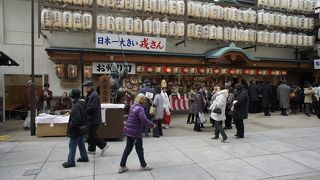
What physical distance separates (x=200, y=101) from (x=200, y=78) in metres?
5.97

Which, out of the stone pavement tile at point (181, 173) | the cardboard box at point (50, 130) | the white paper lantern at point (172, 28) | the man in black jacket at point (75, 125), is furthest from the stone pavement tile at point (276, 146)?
the white paper lantern at point (172, 28)

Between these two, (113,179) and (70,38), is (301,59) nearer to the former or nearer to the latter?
(70,38)

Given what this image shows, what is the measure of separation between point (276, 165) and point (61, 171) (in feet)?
16.7

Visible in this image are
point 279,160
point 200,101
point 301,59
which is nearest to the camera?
point 279,160

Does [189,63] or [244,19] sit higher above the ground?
[244,19]

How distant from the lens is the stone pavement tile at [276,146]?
8014mm

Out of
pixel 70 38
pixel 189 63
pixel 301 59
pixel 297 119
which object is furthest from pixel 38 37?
pixel 301 59

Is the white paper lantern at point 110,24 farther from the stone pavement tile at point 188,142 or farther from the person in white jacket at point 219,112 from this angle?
the person in white jacket at point 219,112

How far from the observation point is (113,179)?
5762 mm

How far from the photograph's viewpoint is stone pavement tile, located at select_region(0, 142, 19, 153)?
806 centimetres

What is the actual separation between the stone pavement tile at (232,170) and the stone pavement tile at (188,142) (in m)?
1.62

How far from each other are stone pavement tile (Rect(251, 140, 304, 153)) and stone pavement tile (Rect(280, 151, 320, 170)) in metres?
0.33

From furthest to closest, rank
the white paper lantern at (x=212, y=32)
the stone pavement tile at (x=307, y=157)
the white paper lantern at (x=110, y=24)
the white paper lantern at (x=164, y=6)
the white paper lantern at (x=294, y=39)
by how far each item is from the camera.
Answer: the white paper lantern at (x=294, y=39), the white paper lantern at (x=212, y=32), the white paper lantern at (x=164, y=6), the white paper lantern at (x=110, y=24), the stone pavement tile at (x=307, y=157)

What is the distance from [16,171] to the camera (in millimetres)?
6293
